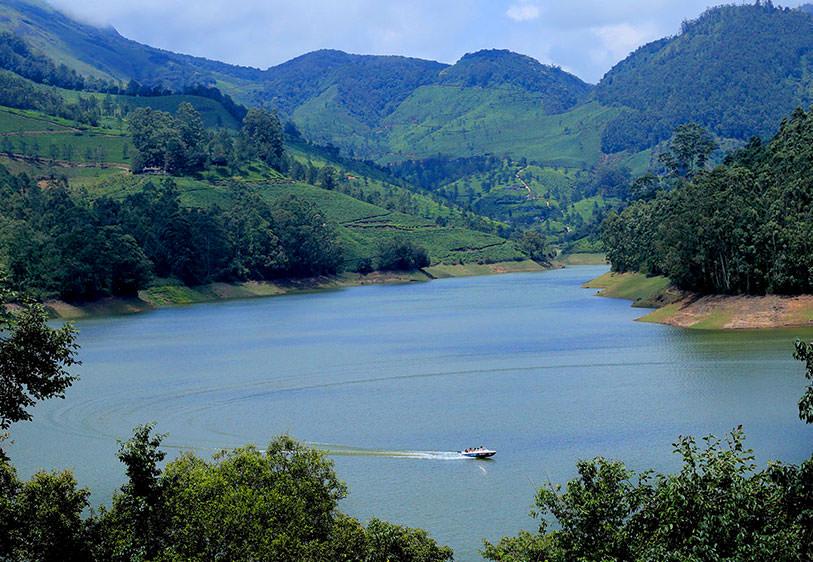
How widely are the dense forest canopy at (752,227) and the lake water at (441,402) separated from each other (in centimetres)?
830

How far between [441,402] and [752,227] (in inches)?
1914

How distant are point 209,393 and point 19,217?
103279 millimetres

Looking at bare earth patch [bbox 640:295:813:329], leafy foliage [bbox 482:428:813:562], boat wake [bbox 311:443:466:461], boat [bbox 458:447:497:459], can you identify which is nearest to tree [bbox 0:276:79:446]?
leafy foliage [bbox 482:428:813:562]

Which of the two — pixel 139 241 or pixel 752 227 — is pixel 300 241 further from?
pixel 752 227

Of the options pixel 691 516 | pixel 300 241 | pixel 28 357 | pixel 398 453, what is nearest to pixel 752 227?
pixel 398 453

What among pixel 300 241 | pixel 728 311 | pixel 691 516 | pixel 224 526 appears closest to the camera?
pixel 691 516

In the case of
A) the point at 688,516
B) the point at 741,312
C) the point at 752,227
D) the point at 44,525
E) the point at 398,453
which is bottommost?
the point at 398,453

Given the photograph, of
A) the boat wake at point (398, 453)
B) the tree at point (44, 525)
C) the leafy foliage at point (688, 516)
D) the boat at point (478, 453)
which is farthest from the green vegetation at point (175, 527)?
the boat wake at point (398, 453)

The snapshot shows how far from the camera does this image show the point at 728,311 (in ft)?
284

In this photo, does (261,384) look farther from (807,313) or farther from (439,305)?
(439,305)

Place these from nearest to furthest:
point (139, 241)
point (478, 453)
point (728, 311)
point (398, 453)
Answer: point (478, 453) → point (398, 453) → point (728, 311) → point (139, 241)

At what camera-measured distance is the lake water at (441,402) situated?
3906 cm

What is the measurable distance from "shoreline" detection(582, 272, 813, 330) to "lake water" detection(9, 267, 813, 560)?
2.82m

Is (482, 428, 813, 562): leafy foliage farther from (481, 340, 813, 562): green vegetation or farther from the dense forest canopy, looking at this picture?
the dense forest canopy
